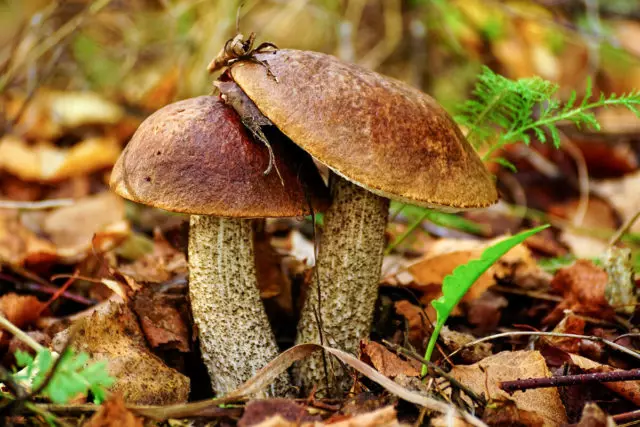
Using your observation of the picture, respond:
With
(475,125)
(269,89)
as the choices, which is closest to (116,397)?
(269,89)

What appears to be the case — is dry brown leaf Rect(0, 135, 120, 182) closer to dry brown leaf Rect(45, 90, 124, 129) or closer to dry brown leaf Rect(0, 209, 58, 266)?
dry brown leaf Rect(45, 90, 124, 129)

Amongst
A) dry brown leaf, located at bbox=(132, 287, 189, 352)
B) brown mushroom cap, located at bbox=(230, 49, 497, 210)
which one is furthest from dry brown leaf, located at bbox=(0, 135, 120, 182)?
brown mushroom cap, located at bbox=(230, 49, 497, 210)

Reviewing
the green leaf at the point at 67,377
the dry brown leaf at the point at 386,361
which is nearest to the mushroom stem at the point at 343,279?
the dry brown leaf at the point at 386,361

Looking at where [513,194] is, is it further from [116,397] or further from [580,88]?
[116,397]

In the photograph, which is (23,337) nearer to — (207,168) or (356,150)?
(207,168)

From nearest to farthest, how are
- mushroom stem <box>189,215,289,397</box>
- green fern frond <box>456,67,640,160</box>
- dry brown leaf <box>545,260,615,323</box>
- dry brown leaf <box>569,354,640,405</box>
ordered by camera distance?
dry brown leaf <box>569,354,640,405</box>, mushroom stem <box>189,215,289,397</box>, green fern frond <box>456,67,640,160</box>, dry brown leaf <box>545,260,615,323</box>
